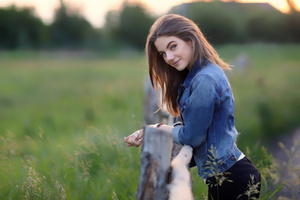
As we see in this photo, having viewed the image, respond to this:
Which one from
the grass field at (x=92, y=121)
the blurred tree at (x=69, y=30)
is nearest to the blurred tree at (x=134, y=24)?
the blurred tree at (x=69, y=30)

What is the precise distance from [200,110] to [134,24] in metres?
29.1

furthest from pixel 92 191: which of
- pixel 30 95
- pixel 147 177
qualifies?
pixel 30 95

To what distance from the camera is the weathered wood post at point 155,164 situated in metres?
1.31

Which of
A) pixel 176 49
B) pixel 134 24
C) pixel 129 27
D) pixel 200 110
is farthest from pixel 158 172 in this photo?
pixel 134 24

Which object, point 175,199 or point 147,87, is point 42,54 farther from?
point 175,199

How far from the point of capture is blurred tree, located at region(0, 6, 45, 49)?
23.1 m

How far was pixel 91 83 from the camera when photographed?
14008mm

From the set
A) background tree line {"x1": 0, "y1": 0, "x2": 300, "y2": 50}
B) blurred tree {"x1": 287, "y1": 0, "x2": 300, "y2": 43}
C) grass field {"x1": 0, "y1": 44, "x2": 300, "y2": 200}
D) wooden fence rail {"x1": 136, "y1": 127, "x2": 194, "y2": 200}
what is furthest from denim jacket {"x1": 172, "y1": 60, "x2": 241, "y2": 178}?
background tree line {"x1": 0, "y1": 0, "x2": 300, "y2": 50}

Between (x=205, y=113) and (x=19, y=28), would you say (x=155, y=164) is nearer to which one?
(x=205, y=113)

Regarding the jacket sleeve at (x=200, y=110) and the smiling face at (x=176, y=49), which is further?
the smiling face at (x=176, y=49)

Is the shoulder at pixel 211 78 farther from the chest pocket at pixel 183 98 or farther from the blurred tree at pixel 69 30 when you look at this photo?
the blurred tree at pixel 69 30

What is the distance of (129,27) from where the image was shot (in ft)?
94.8

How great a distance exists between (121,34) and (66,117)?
21.2 metres

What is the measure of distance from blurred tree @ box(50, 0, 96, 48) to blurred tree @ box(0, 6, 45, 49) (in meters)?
1.30
